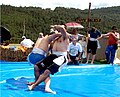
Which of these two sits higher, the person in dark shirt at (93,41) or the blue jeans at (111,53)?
the person in dark shirt at (93,41)

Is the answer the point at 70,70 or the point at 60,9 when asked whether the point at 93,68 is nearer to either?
the point at 70,70

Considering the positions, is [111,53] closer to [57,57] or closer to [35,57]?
[35,57]

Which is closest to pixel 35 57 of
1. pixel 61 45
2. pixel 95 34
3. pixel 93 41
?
pixel 61 45

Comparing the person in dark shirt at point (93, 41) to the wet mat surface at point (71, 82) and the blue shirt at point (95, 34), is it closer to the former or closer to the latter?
the blue shirt at point (95, 34)

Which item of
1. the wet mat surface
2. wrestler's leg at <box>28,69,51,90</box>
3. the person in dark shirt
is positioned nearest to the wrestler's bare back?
wrestler's leg at <box>28,69,51,90</box>

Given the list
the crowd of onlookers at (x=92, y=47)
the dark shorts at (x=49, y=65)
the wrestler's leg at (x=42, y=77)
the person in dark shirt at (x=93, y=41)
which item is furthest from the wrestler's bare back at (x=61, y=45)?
the person in dark shirt at (x=93, y=41)

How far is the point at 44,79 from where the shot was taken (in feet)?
17.2

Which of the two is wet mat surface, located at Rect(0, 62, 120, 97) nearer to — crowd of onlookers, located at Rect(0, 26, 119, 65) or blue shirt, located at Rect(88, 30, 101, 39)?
crowd of onlookers, located at Rect(0, 26, 119, 65)

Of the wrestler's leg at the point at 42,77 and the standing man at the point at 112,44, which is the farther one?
the standing man at the point at 112,44

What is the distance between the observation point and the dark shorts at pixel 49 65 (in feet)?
17.3

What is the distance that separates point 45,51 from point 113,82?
59.0 inches

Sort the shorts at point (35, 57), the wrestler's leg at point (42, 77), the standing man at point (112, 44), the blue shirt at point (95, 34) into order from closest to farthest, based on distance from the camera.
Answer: the wrestler's leg at point (42, 77), the shorts at point (35, 57), the standing man at point (112, 44), the blue shirt at point (95, 34)

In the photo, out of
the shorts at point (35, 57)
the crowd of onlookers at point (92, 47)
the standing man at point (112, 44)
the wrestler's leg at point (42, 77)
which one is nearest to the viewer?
the wrestler's leg at point (42, 77)

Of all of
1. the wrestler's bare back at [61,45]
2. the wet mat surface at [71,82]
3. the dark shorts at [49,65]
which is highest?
the wrestler's bare back at [61,45]
